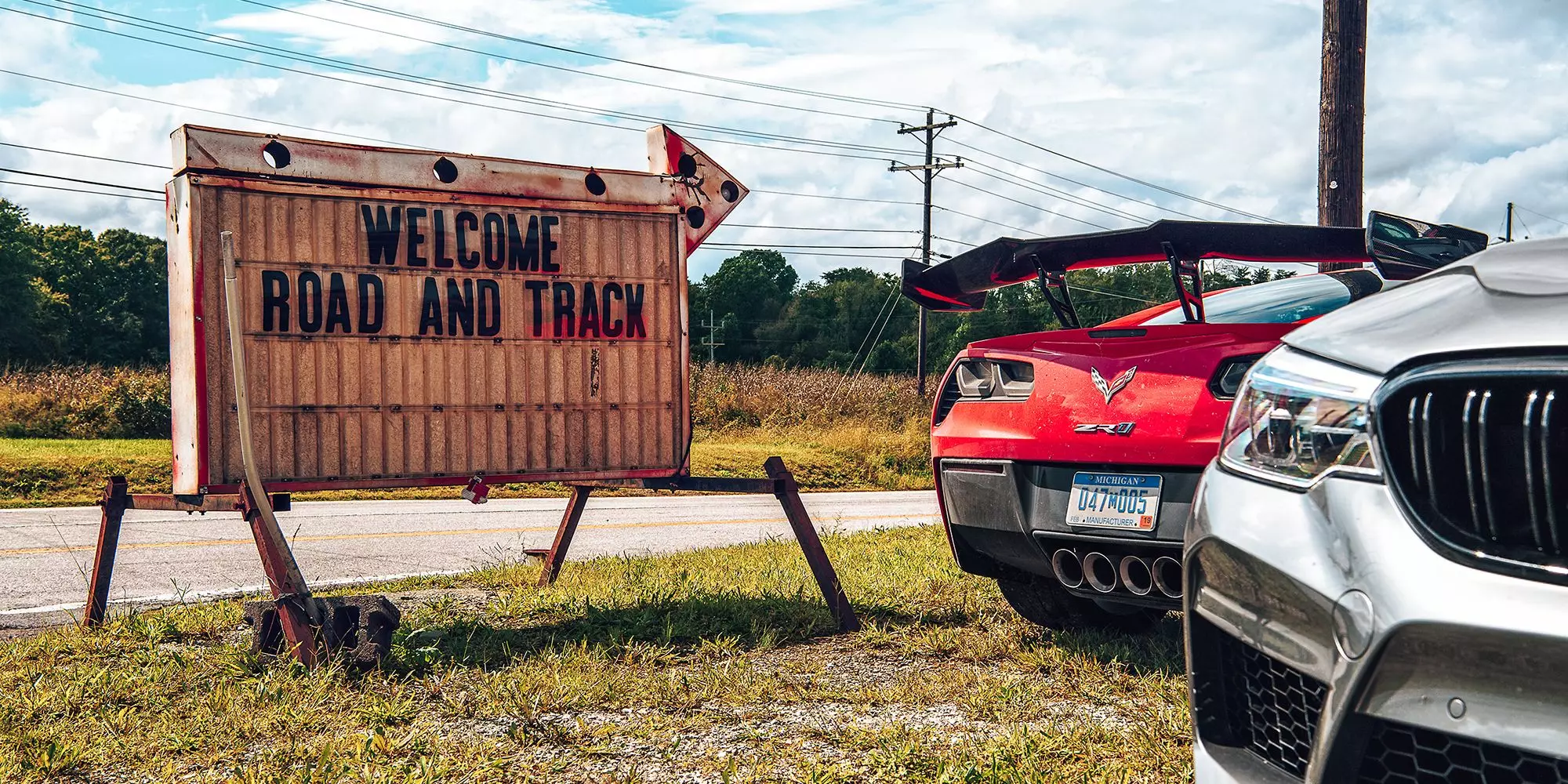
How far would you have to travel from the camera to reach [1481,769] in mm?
1681

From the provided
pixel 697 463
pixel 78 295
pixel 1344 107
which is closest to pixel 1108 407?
pixel 1344 107

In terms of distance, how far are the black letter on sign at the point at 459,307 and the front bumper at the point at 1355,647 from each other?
364cm

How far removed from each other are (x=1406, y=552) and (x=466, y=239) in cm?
415

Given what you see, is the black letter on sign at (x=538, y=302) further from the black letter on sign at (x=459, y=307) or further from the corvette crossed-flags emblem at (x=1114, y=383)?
the corvette crossed-flags emblem at (x=1114, y=383)

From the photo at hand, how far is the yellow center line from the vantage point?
876 cm

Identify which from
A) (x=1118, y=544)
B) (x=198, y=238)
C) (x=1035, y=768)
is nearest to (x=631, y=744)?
(x=1035, y=768)

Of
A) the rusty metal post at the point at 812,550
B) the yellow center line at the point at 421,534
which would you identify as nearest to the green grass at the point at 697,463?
the yellow center line at the point at 421,534

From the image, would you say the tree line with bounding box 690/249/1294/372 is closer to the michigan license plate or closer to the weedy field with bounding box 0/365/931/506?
the weedy field with bounding box 0/365/931/506

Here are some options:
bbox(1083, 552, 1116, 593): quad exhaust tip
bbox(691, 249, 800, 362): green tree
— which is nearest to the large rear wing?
bbox(1083, 552, 1116, 593): quad exhaust tip

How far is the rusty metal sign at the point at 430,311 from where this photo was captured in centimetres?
472

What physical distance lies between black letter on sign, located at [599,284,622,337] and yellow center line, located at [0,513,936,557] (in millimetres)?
4390

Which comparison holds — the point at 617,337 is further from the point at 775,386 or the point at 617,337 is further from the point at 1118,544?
the point at 775,386

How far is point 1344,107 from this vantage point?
8617 mm

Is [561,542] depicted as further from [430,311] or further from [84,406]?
[84,406]
